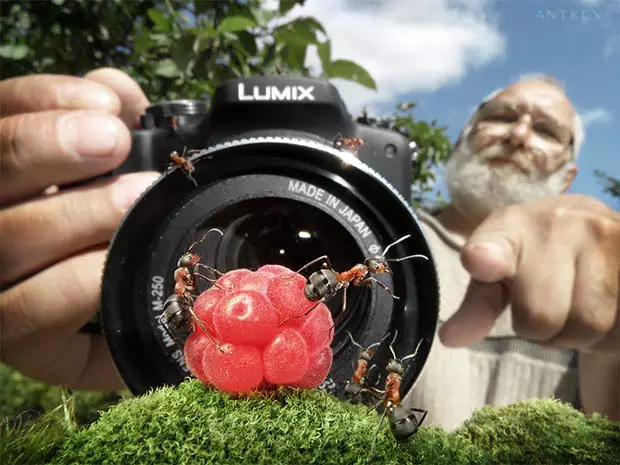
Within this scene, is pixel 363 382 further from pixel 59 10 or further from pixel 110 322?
pixel 59 10

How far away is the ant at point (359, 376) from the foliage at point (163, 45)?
0.91 feet

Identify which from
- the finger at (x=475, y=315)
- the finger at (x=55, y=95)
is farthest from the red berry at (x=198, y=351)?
the finger at (x=55, y=95)

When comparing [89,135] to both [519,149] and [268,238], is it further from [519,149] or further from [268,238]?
[519,149]

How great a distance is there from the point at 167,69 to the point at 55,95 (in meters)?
0.15

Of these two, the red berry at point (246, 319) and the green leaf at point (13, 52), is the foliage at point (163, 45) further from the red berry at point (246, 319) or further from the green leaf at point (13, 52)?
the red berry at point (246, 319)

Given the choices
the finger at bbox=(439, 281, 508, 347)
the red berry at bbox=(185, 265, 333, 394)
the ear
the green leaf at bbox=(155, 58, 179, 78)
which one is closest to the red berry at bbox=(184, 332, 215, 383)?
the red berry at bbox=(185, 265, 333, 394)

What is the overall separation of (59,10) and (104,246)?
328 millimetres

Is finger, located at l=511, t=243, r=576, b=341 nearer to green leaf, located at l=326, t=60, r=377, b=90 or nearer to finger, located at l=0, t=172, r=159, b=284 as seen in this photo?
green leaf, located at l=326, t=60, r=377, b=90

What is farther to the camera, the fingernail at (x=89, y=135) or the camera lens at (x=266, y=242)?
the fingernail at (x=89, y=135)

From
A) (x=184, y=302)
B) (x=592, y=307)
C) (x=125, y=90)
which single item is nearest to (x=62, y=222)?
(x=125, y=90)

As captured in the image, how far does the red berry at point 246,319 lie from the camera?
188 millimetres

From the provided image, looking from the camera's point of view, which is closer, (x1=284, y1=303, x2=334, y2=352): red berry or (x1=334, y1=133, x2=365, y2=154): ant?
(x1=284, y1=303, x2=334, y2=352): red berry

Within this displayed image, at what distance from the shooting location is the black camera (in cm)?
29

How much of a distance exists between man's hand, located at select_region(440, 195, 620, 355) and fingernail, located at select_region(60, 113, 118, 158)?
286 mm
